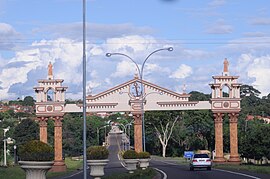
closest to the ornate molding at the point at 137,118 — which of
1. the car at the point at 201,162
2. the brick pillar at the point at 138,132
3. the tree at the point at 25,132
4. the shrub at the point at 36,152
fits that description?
the brick pillar at the point at 138,132

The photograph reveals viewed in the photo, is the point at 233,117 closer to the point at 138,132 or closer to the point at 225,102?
the point at 225,102

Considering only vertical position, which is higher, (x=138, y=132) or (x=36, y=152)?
(x=138, y=132)

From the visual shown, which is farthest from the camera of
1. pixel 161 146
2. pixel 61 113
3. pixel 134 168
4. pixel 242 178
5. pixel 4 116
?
pixel 4 116

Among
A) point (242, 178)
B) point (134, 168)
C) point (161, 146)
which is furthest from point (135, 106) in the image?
point (161, 146)

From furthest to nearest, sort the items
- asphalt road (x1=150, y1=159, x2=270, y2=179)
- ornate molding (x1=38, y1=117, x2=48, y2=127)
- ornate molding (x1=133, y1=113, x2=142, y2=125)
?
ornate molding (x1=133, y1=113, x2=142, y2=125)
ornate molding (x1=38, y1=117, x2=48, y2=127)
asphalt road (x1=150, y1=159, x2=270, y2=179)

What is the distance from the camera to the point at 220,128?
224ft

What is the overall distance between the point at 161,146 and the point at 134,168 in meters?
77.0

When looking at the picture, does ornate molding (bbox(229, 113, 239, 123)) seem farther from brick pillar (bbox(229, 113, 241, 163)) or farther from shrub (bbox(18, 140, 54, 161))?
shrub (bbox(18, 140, 54, 161))

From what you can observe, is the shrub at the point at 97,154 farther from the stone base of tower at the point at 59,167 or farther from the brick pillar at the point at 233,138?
the brick pillar at the point at 233,138

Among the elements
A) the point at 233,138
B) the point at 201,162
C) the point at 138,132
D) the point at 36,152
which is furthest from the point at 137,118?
the point at 36,152

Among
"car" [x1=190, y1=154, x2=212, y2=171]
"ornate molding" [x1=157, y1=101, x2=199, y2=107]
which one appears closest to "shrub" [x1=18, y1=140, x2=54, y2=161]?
"car" [x1=190, y1=154, x2=212, y2=171]

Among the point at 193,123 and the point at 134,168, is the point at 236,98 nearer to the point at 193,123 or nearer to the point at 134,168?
the point at 134,168

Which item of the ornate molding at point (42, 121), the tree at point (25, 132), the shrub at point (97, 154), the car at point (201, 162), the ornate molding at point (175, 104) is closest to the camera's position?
the shrub at point (97, 154)

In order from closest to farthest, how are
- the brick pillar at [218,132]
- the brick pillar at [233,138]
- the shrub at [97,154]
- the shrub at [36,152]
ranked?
1. the shrub at [36,152]
2. the shrub at [97,154]
3. the brick pillar at [218,132]
4. the brick pillar at [233,138]
